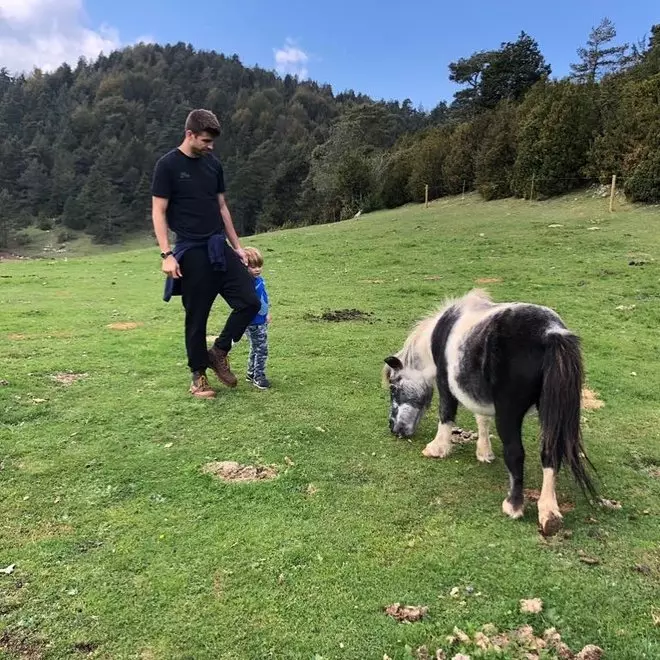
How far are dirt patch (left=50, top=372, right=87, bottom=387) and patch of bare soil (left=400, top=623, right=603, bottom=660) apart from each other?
16.5 feet

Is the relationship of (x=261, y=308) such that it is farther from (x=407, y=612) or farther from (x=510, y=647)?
(x=510, y=647)

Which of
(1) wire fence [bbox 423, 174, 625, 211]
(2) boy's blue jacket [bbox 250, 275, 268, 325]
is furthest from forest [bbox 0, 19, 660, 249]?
(2) boy's blue jacket [bbox 250, 275, 268, 325]

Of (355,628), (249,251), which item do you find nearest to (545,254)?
(249,251)

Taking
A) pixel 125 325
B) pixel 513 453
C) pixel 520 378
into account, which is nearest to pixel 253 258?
pixel 520 378

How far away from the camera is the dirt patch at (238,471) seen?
4.25 metres

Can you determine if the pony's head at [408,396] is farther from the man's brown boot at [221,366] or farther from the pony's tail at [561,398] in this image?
the man's brown boot at [221,366]

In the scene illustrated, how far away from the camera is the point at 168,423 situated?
525cm

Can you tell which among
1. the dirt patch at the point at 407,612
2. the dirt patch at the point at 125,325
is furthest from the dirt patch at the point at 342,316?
the dirt patch at the point at 407,612

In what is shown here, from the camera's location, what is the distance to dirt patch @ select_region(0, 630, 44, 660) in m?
2.58

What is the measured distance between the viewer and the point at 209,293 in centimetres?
565

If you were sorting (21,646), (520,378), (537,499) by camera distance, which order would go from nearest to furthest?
(21,646)
(520,378)
(537,499)

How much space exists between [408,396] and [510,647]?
254 cm

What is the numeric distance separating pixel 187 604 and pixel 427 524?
1492mm

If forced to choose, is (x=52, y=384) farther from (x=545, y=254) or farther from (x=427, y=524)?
(x=545, y=254)
